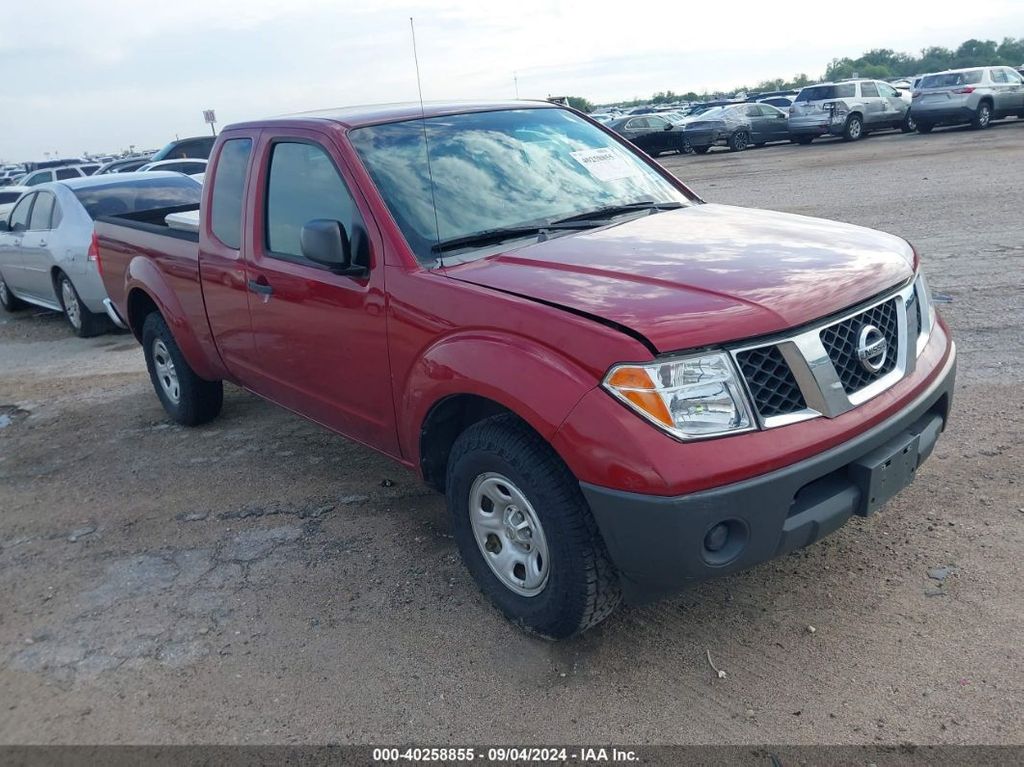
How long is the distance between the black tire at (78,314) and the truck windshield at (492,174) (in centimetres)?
650

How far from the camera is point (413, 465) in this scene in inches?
149

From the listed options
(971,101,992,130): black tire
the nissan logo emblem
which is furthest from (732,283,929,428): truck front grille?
(971,101,992,130): black tire

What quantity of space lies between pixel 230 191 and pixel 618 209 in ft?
6.93

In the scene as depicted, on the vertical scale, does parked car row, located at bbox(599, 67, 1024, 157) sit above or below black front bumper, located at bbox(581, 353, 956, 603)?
above

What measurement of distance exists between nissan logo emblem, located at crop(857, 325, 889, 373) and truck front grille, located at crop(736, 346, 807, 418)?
0.33m

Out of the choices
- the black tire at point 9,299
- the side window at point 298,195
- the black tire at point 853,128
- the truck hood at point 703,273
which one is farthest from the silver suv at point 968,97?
the side window at point 298,195

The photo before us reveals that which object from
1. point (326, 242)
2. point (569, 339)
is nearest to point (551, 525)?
point (569, 339)

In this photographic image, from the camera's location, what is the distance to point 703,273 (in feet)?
10.3

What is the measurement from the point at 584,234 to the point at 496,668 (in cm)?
179

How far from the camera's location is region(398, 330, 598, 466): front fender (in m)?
2.84

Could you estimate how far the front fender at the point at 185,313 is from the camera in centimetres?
517

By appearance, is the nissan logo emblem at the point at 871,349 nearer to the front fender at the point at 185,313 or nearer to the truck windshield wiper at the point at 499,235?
the truck windshield wiper at the point at 499,235

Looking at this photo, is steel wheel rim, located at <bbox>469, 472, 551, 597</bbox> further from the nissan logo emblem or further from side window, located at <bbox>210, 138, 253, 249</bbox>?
side window, located at <bbox>210, 138, 253, 249</bbox>

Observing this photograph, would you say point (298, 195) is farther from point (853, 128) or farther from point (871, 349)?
point (853, 128)
